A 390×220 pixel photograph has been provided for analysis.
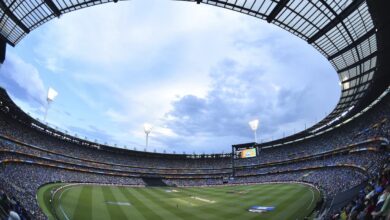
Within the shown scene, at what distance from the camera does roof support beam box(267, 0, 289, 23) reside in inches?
908

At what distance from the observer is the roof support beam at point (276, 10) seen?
75.7 feet

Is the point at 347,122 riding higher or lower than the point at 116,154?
higher

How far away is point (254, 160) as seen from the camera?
99.3 metres

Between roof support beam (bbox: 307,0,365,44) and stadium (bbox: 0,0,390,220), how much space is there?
111 millimetres

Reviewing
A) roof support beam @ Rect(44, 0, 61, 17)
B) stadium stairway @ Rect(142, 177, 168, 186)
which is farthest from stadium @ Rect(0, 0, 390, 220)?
stadium stairway @ Rect(142, 177, 168, 186)

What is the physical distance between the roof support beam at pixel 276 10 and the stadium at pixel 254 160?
0.11 meters

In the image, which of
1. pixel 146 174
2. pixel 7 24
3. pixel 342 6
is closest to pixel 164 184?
pixel 146 174

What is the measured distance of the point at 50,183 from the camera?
56.3 meters

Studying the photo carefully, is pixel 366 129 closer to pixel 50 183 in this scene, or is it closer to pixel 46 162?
pixel 50 183

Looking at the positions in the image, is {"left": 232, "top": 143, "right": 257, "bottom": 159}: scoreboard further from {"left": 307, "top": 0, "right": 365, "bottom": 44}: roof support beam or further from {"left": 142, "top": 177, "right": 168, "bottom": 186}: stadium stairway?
{"left": 142, "top": 177, "right": 168, "bottom": 186}: stadium stairway

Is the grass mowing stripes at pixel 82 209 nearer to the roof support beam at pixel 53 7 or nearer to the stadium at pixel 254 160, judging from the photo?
the stadium at pixel 254 160

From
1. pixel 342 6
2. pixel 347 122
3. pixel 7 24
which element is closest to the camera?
pixel 342 6

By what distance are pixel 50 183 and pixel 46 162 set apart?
1137cm

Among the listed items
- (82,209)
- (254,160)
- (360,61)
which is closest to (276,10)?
(360,61)
